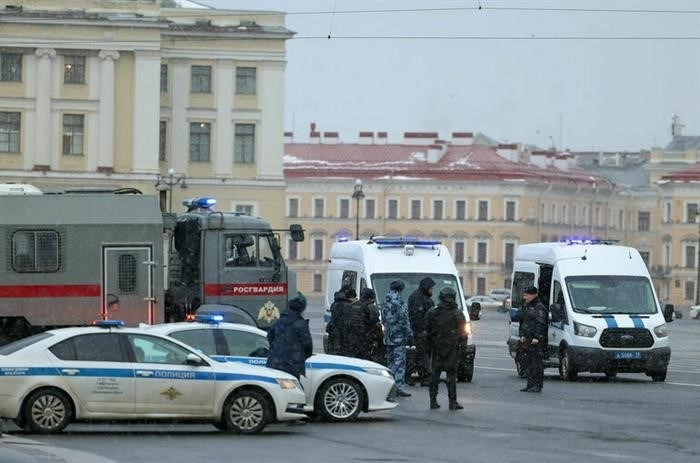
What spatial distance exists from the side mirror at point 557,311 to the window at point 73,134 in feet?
207

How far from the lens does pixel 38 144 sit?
95.9m

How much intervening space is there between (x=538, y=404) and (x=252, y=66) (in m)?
71.7

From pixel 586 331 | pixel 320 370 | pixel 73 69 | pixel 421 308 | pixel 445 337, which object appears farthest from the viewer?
pixel 73 69

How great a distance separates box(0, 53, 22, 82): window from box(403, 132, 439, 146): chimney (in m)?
65.6

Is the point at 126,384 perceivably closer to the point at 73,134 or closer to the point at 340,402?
the point at 340,402

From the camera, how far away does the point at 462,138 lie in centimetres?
16450

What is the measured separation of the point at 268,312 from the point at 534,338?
20.1ft

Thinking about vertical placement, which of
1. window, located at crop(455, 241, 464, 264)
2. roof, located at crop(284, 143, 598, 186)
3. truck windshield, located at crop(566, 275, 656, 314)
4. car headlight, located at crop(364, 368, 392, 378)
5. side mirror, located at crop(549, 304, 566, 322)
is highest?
roof, located at crop(284, 143, 598, 186)

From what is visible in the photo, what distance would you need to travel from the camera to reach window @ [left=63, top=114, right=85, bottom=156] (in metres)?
96.8

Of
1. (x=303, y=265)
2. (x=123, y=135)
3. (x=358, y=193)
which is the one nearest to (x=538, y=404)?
(x=358, y=193)

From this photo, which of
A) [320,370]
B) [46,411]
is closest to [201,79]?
[320,370]

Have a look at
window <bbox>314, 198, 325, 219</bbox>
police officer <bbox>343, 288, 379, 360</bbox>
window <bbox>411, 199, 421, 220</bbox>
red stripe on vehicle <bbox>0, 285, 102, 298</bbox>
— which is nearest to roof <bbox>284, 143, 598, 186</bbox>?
window <bbox>314, 198, 325, 219</bbox>

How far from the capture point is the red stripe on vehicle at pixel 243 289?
35812 millimetres

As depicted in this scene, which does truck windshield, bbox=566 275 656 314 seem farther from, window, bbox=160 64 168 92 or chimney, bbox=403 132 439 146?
chimney, bbox=403 132 439 146
